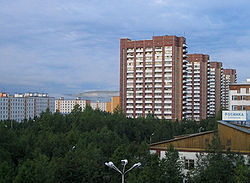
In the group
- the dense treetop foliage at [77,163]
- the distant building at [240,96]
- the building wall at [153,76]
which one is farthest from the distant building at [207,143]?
the building wall at [153,76]

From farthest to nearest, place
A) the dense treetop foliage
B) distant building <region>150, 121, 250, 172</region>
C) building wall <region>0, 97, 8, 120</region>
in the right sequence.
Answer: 1. building wall <region>0, 97, 8, 120</region>
2. distant building <region>150, 121, 250, 172</region>
3. the dense treetop foliage

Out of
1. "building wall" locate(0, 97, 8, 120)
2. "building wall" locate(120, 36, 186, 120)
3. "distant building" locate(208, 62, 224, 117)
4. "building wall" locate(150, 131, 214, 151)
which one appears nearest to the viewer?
"building wall" locate(150, 131, 214, 151)

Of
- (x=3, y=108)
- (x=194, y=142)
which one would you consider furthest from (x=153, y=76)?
(x=3, y=108)

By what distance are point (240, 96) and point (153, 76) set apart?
149ft

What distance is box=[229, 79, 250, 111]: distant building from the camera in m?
87.2

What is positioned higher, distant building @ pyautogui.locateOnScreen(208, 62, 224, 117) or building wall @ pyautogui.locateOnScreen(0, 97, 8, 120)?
distant building @ pyautogui.locateOnScreen(208, 62, 224, 117)

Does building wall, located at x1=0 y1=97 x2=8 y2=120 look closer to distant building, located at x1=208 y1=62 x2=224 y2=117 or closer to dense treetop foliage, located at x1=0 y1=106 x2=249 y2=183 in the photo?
distant building, located at x1=208 y1=62 x2=224 y2=117

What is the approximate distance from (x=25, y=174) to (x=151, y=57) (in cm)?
10131

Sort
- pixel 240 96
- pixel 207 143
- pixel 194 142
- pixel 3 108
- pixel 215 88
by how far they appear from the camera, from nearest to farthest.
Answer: pixel 207 143
pixel 194 142
pixel 240 96
pixel 215 88
pixel 3 108

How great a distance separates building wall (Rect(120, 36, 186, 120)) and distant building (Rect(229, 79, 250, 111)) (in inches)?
1495

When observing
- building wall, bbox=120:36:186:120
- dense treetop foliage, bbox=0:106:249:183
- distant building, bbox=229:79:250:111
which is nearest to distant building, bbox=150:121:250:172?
dense treetop foliage, bbox=0:106:249:183

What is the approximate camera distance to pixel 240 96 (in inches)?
3469

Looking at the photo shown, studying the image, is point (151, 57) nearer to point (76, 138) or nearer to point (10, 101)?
point (76, 138)

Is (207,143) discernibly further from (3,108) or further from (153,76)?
(3,108)
